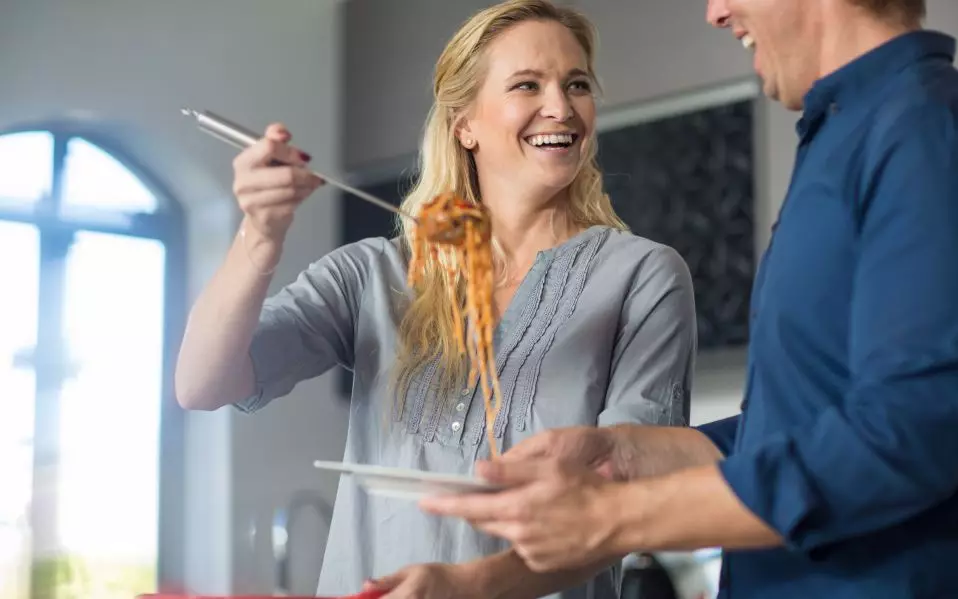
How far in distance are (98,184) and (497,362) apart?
3395mm

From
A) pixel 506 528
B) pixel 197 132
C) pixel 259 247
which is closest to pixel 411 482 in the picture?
pixel 506 528

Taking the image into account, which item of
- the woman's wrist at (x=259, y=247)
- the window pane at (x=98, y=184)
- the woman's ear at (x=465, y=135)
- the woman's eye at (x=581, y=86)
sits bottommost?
the woman's wrist at (x=259, y=247)

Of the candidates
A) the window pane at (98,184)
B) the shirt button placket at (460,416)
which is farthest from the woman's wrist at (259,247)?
the window pane at (98,184)

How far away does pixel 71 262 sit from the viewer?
4.47 metres

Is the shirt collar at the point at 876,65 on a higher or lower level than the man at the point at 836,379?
higher

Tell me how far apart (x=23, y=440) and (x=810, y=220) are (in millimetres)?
3787

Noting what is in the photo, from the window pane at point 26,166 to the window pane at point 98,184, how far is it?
0.26 feet

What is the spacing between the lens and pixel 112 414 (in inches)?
177

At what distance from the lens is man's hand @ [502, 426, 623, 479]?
119 centimetres

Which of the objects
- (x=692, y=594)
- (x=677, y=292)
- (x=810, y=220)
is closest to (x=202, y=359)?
(x=677, y=292)

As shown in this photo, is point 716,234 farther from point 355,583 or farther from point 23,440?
point 23,440

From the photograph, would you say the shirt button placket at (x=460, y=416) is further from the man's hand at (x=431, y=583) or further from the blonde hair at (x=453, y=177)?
the man's hand at (x=431, y=583)

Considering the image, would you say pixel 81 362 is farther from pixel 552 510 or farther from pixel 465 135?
pixel 552 510

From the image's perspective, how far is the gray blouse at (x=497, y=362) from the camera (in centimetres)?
151
